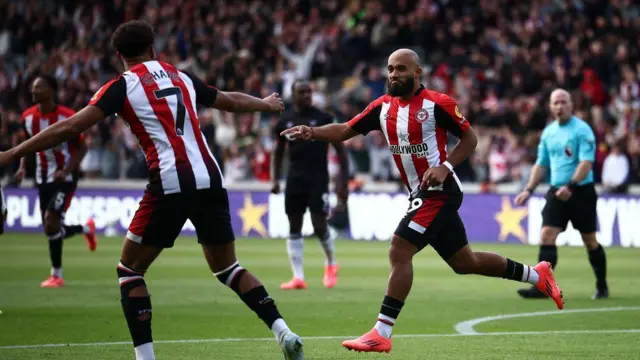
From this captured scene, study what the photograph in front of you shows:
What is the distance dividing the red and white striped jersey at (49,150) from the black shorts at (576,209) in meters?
6.18

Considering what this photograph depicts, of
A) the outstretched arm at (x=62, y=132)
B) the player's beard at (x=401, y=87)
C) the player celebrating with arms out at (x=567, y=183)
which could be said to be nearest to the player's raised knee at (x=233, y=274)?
the outstretched arm at (x=62, y=132)

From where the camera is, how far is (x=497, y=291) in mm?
14602

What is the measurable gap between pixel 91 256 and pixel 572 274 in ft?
28.1

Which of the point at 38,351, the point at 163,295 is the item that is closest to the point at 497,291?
the point at 163,295

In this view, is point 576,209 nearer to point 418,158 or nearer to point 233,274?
point 418,158

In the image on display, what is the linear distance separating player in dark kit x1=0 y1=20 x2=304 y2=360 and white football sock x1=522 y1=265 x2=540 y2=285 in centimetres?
273

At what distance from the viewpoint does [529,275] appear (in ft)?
31.7

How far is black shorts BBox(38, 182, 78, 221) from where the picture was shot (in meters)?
15.2

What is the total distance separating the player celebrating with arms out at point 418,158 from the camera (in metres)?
8.79

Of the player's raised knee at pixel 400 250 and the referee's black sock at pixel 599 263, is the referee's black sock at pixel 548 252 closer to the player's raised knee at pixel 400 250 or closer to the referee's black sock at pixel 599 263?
the referee's black sock at pixel 599 263

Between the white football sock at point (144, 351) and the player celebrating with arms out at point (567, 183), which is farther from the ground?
the player celebrating with arms out at point (567, 183)

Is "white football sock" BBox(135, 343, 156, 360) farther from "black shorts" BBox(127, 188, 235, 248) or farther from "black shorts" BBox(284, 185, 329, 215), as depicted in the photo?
"black shorts" BBox(284, 185, 329, 215)

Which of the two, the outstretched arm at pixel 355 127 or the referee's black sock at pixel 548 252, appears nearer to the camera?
the outstretched arm at pixel 355 127

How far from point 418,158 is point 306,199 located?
603 cm
